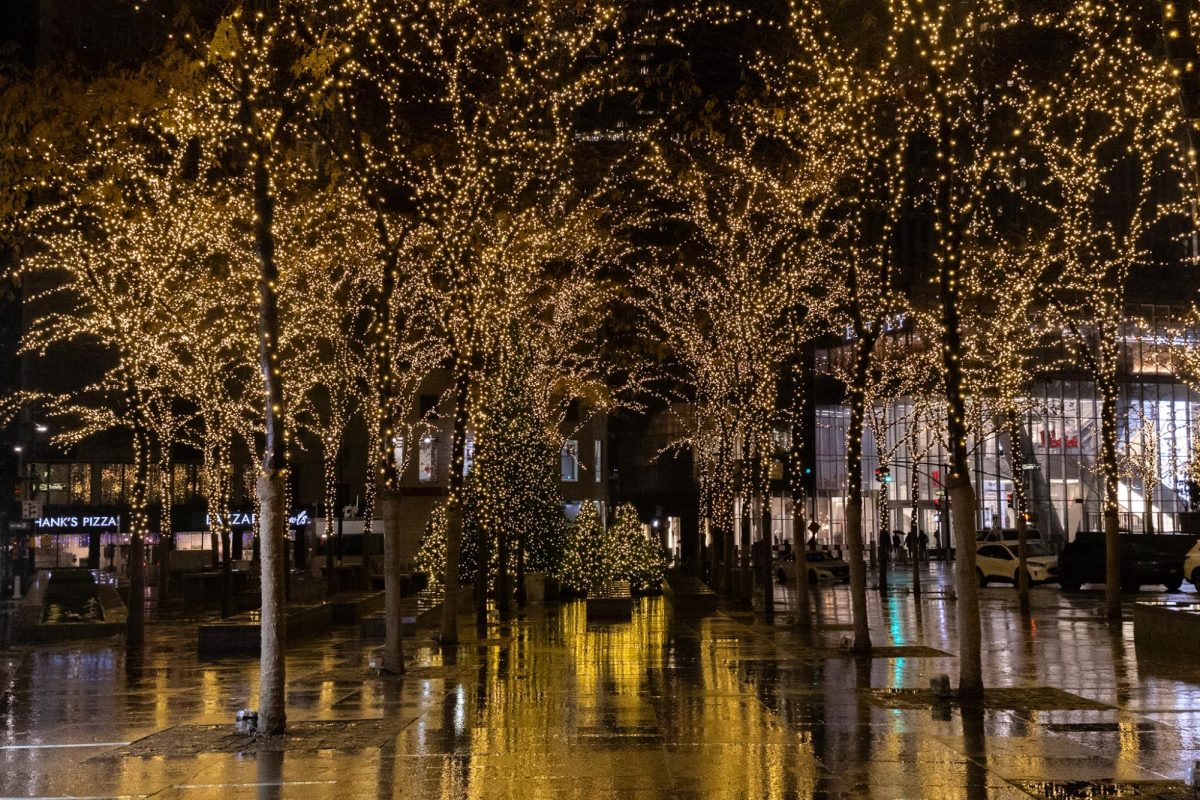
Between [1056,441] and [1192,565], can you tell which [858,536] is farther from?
[1056,441]

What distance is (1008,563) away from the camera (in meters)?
44.9

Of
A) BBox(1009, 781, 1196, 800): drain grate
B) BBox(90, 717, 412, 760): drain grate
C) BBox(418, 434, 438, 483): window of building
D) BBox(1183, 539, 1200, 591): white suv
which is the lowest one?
BBox(1009, 781, 1196, 800): drain grate

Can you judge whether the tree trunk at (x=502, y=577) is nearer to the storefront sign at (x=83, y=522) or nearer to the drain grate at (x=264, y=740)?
the drain grate at (x=264, y=740)

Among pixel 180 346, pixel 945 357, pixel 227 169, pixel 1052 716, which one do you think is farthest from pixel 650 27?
pixel 180 346

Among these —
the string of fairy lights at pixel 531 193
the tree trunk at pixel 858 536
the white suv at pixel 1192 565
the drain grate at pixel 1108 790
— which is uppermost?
the string of fairy lights at pixel 531 193

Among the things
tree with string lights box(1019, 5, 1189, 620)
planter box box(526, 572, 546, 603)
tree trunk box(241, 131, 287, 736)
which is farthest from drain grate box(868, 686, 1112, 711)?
planter box box(526, 572, 546, 603)

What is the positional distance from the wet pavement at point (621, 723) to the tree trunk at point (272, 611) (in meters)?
0.44

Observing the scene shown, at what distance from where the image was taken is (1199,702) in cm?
1459

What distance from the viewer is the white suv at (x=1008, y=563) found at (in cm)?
4347

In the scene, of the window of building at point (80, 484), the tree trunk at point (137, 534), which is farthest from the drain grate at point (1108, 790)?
the window of building at point (80, 484)

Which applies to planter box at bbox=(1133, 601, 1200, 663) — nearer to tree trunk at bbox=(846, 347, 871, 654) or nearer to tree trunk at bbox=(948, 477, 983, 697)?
tree trunk at bbox=(846, 347, 871, 654)

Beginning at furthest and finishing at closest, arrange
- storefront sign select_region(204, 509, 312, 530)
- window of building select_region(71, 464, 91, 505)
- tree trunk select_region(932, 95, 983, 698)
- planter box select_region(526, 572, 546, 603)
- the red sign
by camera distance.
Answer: the red sign
window of building select_region(71, 464, 91, 505)
storefront sign select_region(204, 509, 312, 530)
planter box select_region(526, 572, 546, 603)
tree trunk select_region(932, 95, 983, 698)

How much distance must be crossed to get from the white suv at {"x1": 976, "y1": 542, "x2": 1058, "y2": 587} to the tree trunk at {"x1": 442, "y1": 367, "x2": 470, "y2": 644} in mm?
26928

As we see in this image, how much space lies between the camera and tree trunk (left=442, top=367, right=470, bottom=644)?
2148cm
